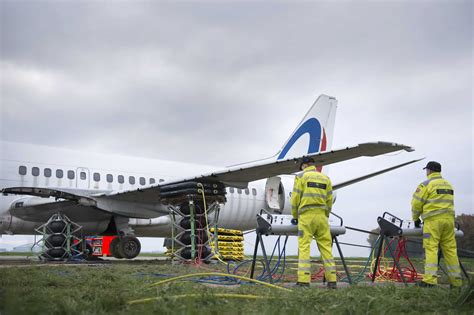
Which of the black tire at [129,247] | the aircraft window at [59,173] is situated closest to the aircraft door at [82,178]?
the aircraft window at [59,173]

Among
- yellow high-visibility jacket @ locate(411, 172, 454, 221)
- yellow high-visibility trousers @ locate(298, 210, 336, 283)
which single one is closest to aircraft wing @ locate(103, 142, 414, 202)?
yellow high-visibility jacket @ locate(411, 172, 454, 221)

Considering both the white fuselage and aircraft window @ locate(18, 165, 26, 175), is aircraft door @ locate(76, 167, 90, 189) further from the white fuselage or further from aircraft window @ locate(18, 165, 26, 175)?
aircraft window @ locate(18, 165, 26, 175)

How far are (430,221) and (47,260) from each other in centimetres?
1079

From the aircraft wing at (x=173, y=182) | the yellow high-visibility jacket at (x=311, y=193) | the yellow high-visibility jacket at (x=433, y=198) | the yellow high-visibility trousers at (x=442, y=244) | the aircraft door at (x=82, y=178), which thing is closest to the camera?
Result: the yellow high-visibility jacket at (x=311, y=193)

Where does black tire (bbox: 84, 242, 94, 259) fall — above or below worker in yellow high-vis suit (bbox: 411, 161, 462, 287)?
below

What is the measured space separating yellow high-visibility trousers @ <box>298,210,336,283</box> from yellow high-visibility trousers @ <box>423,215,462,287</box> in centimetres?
157

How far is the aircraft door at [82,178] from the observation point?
699 inches

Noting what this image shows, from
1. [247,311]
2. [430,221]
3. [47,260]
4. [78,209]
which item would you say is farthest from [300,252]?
[78,209]

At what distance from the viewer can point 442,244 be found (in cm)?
857

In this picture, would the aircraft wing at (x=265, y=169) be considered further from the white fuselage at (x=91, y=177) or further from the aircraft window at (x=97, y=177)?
the aircraft window at (x=97, y=177)

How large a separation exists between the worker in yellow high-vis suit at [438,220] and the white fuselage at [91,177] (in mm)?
9191

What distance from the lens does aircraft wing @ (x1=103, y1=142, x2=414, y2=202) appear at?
12.7 m

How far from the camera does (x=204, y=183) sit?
1512 centimetres

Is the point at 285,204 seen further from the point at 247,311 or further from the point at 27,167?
the point at 247,311
